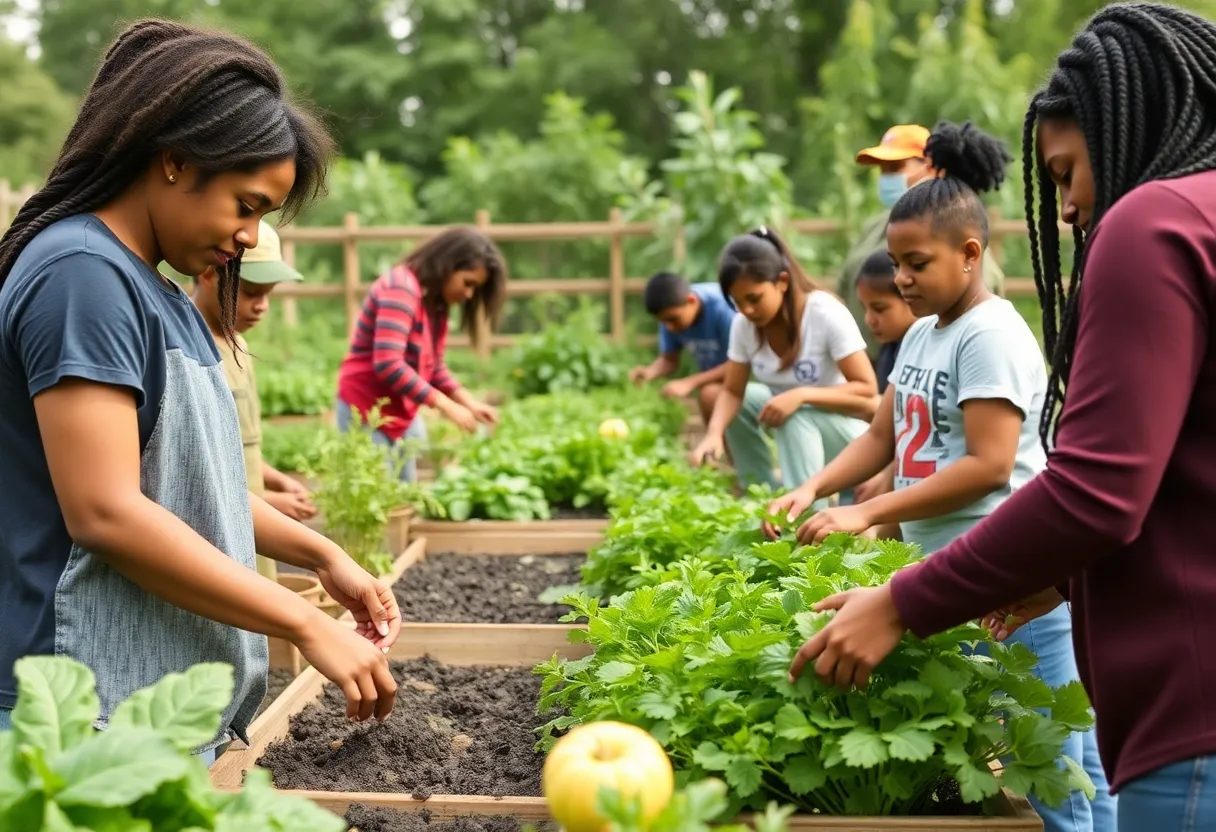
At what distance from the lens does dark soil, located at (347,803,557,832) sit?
2189 mm

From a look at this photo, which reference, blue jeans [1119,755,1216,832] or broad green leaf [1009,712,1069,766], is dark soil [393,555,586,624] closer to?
broad green leaf [1009,712,1069,766]

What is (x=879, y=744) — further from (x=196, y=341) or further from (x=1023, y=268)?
(x=1023, y=268)

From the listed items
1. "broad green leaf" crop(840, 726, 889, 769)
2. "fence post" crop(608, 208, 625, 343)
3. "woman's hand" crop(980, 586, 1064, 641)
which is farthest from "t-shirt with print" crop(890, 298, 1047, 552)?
"fence post" crop(608, 208, 625, 343)

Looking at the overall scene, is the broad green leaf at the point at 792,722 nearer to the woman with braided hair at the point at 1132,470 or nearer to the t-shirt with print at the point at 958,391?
the woman with braided hair at the point at 1132,470

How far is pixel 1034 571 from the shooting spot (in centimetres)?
153

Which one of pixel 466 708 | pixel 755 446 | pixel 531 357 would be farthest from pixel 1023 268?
pixel 466 708

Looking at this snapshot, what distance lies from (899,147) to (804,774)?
3833mm

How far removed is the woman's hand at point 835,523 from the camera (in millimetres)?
2680

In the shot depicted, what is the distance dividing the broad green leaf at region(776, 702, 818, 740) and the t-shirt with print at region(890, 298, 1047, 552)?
116 cm

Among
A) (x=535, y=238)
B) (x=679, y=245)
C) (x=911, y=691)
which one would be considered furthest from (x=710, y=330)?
(x=535, y=238)

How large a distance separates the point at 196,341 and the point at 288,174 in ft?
1.06

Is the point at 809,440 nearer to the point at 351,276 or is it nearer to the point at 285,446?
the point at 285,446

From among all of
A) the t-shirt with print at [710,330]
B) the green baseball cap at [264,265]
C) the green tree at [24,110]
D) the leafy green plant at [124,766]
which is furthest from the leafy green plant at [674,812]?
the green tree at [24,110]

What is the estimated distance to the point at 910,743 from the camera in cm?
174
